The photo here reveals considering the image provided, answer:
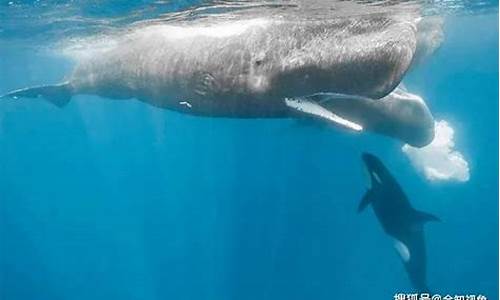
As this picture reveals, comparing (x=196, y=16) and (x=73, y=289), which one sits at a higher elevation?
(x=196, y=16)

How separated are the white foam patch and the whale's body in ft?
44.4

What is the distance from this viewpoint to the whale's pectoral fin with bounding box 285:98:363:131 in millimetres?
7893

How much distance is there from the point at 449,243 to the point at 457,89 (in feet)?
47.2

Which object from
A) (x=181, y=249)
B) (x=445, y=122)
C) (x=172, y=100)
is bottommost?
(x=181, y=249)

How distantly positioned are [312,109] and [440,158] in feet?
63.6

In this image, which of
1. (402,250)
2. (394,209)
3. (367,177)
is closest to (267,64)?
(367,177)

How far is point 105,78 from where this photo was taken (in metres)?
14.8

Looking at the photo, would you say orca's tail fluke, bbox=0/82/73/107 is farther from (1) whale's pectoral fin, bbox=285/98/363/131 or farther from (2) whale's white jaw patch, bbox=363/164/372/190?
(1) whale's pectoral fin, bbox=285/98/363/131

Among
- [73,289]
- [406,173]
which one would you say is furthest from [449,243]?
[73,289]

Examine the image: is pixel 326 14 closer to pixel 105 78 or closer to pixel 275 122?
pixel 105 78

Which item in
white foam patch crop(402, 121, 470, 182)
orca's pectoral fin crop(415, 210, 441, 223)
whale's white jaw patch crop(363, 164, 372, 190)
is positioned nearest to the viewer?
orca's pectoral fin crop(415, 210, 441, 223)

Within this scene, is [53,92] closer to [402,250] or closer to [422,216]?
[402,250]

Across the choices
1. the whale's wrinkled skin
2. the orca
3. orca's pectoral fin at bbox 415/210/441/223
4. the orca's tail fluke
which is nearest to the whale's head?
the orca

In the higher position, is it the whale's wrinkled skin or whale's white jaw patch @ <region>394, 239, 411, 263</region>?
the whale's wrinkled skin
